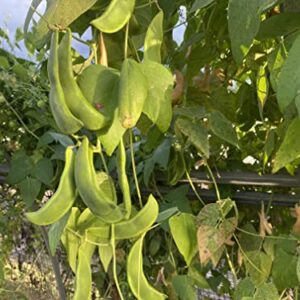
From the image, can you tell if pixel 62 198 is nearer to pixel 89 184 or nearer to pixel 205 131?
pixel 89 184

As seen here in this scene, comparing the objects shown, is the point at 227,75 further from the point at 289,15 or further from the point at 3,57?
the point at 3,57

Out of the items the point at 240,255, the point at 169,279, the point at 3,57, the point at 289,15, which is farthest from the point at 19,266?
the point at 289,15

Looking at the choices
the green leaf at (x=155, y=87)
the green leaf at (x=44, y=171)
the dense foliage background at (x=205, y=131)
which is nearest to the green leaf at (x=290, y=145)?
the dense foliage background at (x=205, y=131)

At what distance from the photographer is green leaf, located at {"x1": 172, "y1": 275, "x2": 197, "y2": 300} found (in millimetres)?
667

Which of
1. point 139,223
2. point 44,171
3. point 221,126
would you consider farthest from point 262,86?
point 44,171

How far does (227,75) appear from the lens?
75 centimetres

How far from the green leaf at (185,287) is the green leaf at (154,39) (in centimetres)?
35

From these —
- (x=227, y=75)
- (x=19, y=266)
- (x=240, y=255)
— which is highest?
(x=227, y=75)

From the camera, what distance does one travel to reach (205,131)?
23.5 inches

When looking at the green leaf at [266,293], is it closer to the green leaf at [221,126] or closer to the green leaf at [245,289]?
the green leaf at [245,289]

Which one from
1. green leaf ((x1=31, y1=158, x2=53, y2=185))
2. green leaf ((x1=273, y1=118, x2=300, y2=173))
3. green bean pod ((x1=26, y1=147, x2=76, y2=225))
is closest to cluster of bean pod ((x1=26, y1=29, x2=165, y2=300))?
green bean pod ((x1=26, y1=147, x2=76, y2=225))

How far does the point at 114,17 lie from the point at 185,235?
0.94 ft

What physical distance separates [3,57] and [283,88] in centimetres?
86

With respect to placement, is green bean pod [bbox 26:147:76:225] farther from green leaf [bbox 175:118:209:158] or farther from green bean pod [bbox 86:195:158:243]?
green leaf [bbox 175:118:209:158]
